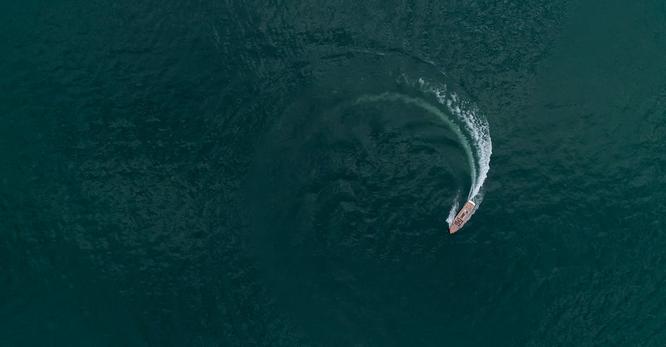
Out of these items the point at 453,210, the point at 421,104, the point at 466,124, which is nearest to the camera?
the point at 453,210

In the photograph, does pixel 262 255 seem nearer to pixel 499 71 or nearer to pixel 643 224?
pixel 499 71

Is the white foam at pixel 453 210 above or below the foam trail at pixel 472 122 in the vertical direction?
below

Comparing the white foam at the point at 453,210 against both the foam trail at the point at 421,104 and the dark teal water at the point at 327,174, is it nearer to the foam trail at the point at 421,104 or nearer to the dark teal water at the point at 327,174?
the dark teal water at the point at 327,174

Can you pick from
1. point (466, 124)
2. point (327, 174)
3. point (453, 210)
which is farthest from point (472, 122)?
point (327, 174)

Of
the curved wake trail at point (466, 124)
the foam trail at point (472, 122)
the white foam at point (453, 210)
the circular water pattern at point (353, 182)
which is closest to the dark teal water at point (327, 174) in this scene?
the circular water pattern at point (353, 182)

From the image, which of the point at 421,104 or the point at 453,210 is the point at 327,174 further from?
the point at 453,210

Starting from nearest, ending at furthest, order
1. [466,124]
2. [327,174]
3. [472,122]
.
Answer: [327,174] < [466,124] < [472,122]

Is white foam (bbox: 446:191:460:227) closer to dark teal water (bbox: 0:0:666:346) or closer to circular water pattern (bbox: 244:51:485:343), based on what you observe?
circular water pattern (bbox: 244:51:485:343)

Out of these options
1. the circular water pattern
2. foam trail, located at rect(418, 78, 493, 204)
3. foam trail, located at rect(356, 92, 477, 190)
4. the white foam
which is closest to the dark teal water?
the circular water pattern
